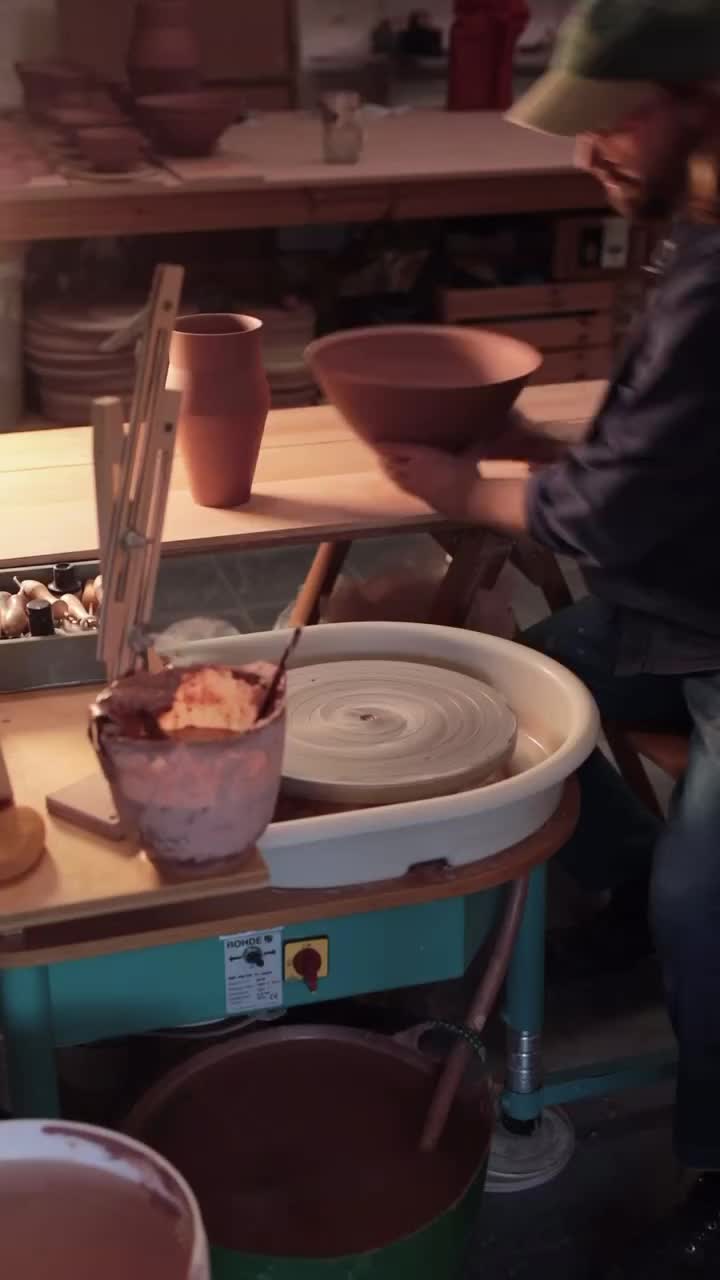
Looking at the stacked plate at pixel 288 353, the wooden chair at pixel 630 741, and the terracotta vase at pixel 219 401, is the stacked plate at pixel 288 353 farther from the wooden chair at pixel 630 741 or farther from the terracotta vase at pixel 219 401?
the terracotta vase at pixel 219 401

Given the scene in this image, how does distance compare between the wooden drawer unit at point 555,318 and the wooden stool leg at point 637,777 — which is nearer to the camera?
the wooden stool leg at point 637,777

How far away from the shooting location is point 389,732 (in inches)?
54.0

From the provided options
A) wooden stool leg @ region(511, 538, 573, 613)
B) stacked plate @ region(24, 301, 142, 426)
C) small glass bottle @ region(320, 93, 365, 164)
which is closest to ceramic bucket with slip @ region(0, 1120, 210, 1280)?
wooden stool leg @ region(511, 538, 573, 613)

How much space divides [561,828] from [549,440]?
0.59 m

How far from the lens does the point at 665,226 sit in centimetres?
146

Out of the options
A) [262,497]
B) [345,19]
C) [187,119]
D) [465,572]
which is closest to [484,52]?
[345,19]

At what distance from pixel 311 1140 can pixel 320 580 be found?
875 mm

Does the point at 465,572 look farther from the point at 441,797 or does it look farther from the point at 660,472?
the point at 441,797

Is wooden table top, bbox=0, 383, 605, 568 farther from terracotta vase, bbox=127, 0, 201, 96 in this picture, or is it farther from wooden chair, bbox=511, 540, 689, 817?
terracotta vase, bbox=127, 0, 201, 96

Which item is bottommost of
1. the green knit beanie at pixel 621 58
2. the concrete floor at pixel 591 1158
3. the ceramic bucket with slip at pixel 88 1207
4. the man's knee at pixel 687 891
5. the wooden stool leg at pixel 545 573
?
the concrete floor at pixel 591 1158

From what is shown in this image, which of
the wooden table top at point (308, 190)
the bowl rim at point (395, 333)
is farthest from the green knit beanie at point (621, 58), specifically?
the wooden table top at point (308, 190)

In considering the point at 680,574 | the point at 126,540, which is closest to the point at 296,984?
the point at 126,540

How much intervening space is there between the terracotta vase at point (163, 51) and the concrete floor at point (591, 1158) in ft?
6.08

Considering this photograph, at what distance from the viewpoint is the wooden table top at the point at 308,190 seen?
315cm
